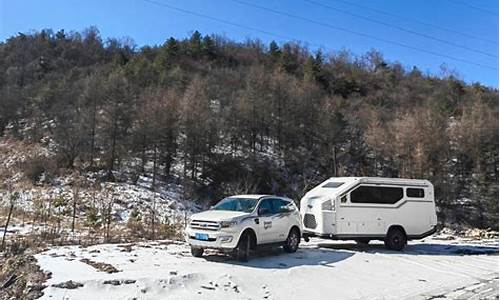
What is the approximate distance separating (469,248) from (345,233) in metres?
6.01

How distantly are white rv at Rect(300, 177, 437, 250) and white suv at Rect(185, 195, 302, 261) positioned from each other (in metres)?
1.98

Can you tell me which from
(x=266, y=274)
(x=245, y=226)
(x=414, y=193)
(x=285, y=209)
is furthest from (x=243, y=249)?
(x=414, y=193)

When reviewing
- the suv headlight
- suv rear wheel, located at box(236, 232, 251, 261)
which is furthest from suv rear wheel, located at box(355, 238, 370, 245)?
the suv headlight

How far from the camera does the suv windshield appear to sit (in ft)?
47.7

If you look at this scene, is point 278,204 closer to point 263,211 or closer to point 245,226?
point 263,211

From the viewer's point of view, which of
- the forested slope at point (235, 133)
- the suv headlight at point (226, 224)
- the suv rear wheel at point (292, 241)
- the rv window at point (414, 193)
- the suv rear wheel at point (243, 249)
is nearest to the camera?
the suv headlight at point (226, 224)

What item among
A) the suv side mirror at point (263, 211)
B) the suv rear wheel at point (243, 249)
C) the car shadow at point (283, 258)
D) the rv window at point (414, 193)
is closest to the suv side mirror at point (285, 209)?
the suv side mirror at point (263, 211)

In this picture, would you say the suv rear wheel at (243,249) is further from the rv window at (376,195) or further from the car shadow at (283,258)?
the rv window at (376,195)

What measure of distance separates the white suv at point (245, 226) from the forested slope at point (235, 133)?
61.2 feet

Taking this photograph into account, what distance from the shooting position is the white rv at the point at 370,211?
57.7 ft

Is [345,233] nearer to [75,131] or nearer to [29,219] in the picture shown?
[29,219]

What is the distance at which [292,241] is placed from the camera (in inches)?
615

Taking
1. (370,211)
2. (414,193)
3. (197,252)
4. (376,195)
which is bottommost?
(197,252)

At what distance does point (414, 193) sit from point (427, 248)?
2596mm
